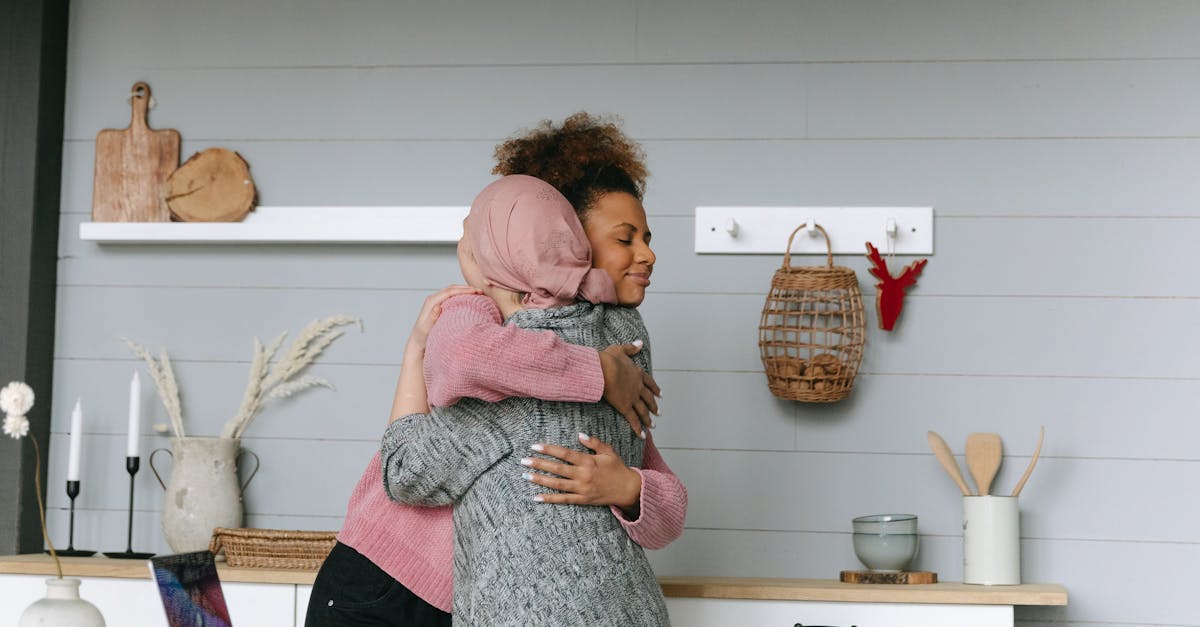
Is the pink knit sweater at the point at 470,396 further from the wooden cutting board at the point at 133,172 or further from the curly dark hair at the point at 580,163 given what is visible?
the wooden cutting board at the point at 133,172

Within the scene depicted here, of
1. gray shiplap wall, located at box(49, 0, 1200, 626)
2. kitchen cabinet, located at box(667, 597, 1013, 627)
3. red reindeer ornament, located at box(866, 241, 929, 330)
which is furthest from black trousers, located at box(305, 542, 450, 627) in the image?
red reindeer ornament, located at box(866, 241, 929, 330)

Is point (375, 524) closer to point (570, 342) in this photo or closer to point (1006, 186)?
point (570, 342)

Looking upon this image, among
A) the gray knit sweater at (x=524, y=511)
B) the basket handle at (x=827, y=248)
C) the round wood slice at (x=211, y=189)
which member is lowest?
the gray knit sweater at (x=524, y=511)

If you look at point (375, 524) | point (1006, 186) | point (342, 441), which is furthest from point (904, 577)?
point (342, 441)

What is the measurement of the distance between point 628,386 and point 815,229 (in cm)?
111

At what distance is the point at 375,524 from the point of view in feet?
6.27

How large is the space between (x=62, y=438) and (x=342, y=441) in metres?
0.66

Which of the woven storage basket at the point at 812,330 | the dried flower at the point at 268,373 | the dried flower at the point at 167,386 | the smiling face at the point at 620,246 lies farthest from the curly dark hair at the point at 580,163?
the dried flower at the point at 167,386

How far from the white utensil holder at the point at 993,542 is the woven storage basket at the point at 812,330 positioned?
1.16 ft

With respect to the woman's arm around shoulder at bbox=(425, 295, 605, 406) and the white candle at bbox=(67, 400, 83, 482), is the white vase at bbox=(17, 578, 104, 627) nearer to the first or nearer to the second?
the woman's arm around shoulder at bbox=(425, 295, 605, 406)

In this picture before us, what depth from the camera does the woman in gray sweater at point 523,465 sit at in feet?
5.06

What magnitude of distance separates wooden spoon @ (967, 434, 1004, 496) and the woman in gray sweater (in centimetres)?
105

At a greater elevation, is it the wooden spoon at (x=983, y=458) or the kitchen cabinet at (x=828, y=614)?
the wooden spoon at (x=983, y=458)

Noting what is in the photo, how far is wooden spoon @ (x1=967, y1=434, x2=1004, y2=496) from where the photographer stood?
8.18ft
